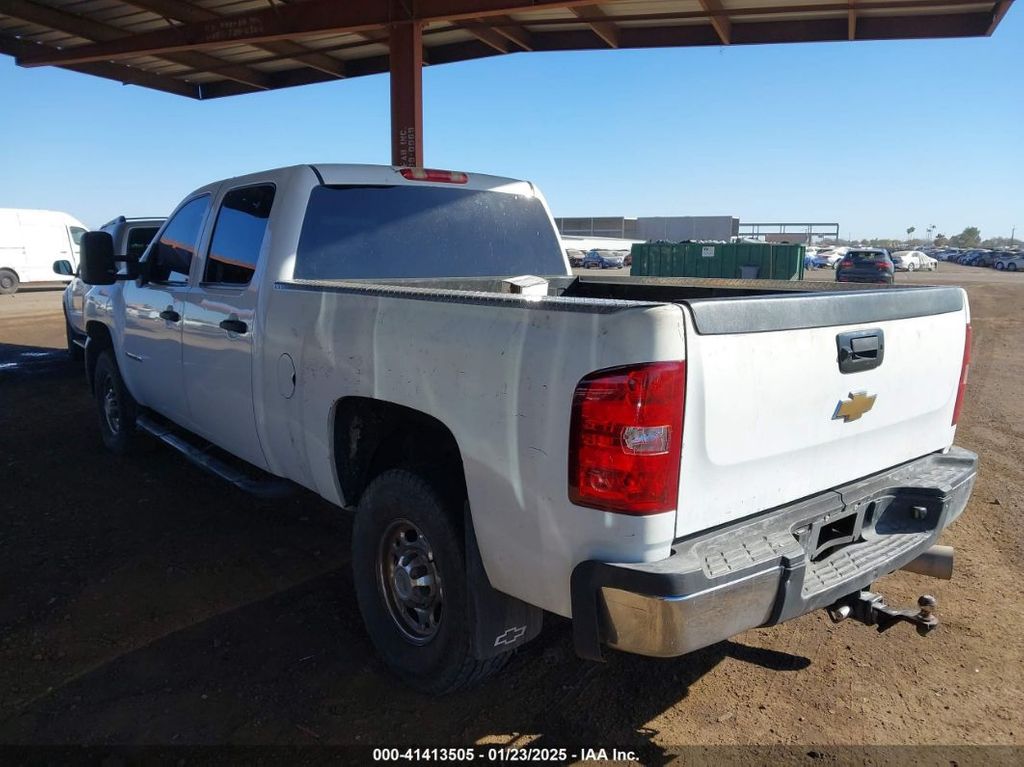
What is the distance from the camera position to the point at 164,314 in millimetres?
4801

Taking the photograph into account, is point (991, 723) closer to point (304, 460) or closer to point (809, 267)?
point (304, 460)

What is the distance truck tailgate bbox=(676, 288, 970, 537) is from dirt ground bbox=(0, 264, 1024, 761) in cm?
22

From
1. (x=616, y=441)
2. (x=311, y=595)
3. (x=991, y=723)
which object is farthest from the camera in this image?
(x=311, y=595)

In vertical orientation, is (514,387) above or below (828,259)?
above

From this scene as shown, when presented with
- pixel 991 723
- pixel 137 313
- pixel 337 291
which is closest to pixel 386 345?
pixel 337 291

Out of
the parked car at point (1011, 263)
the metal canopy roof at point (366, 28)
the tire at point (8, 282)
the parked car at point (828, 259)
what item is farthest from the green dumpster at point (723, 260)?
the parked car at point (1011, 263)

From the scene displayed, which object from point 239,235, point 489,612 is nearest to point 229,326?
point 239,235

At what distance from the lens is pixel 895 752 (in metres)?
2.72

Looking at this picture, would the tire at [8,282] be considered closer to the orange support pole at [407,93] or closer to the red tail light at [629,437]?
the orange support pole at [407,93]

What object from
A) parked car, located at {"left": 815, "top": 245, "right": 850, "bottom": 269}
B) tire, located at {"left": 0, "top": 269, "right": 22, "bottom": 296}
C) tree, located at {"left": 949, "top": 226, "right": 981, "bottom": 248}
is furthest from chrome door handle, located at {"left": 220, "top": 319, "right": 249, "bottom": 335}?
tree, located at {"left": 949, "top": 226, "right": 981, "bottom": 248}

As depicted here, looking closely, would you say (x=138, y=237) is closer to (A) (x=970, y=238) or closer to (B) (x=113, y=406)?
(B) (x=113, y=406)

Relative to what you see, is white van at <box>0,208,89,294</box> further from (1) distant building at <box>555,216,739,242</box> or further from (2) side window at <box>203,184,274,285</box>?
(1) distant building at <box>555,216,739,242</box>

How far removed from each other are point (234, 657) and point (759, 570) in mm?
2344

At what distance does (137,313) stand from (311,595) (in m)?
2.69
